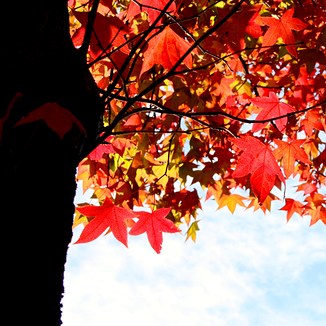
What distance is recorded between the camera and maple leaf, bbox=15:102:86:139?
123 cm

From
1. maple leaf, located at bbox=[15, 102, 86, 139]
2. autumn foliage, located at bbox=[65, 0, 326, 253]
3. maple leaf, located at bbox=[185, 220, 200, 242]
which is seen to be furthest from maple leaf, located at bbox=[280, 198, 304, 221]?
maple leaf, located at bbox=[15, 102, 86, 139]

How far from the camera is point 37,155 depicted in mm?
1290

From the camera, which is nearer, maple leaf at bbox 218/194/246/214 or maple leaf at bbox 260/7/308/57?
maple leaf at bbox 260/7/308/57

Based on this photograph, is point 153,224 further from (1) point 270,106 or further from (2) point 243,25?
(2) point 243,25

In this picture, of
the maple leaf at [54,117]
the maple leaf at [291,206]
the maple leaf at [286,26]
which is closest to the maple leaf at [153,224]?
the maple leaf at [54,117]

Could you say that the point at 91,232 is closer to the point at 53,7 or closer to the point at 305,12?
the point at 53,7

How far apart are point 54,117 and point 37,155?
12cm

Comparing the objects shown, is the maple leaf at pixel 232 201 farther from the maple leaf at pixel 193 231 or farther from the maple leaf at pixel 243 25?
the maple leaf at pixel 243 25

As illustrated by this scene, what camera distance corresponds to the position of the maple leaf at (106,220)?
2.04 meters

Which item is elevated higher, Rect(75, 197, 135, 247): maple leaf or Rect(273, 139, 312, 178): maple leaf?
Rect(273, 139, 312, 178): maple leaf

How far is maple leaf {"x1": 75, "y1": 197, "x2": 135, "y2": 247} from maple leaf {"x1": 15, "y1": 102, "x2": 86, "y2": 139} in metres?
0.82

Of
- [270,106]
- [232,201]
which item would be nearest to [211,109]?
[232,201]

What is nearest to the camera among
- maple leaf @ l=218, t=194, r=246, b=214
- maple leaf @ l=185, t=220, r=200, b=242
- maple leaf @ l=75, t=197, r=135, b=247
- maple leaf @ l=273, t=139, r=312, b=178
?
maple leaf @ l=75, t=197, r=135, b=247

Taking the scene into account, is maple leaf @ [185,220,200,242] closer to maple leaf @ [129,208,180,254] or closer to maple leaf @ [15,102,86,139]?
maple leaf @ [129,208,180,254]
